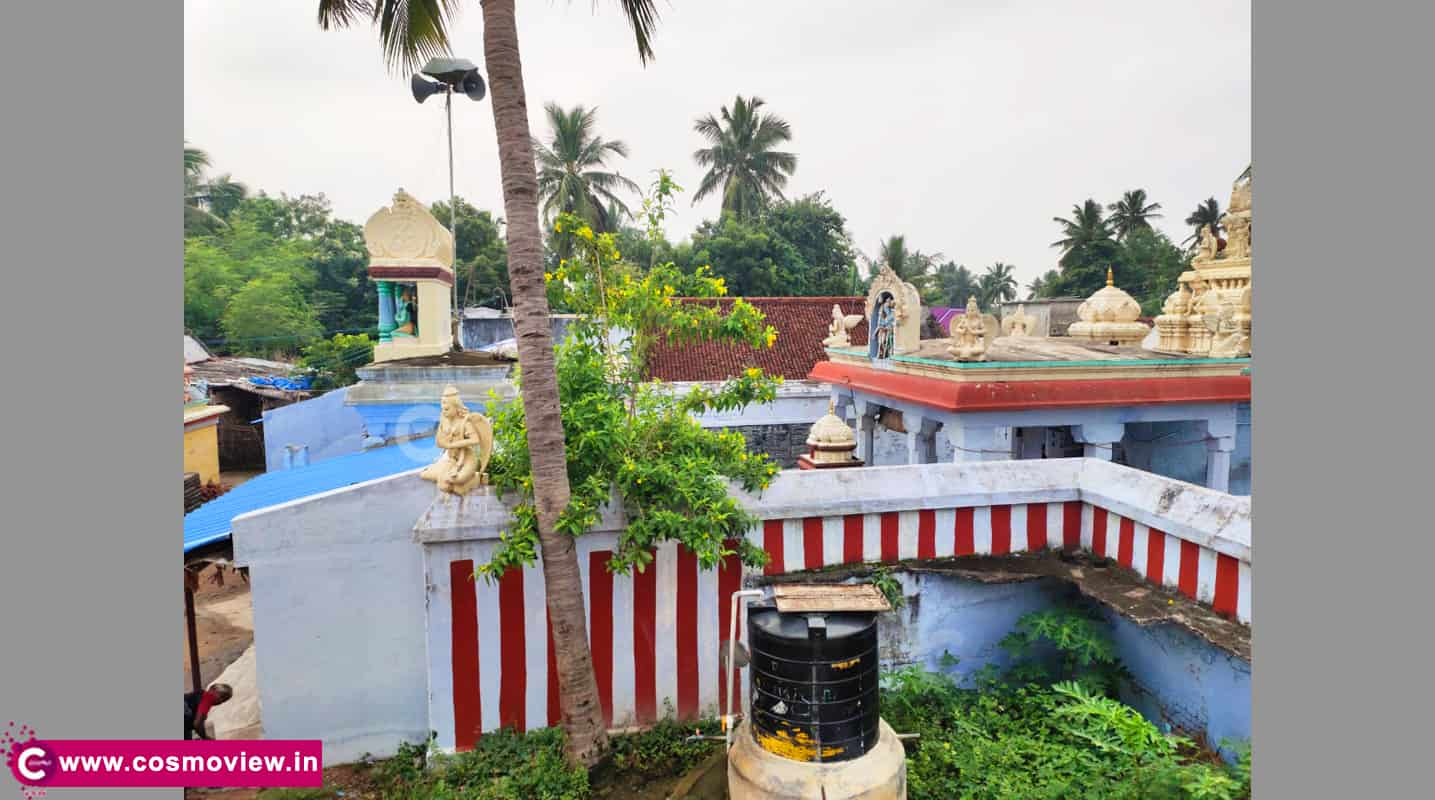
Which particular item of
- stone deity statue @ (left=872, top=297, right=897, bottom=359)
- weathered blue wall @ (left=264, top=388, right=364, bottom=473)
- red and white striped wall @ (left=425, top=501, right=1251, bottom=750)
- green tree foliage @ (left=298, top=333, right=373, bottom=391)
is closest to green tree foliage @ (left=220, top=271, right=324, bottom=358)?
green tree foliage @ (left=298, top=333, right=373, bottom=391)

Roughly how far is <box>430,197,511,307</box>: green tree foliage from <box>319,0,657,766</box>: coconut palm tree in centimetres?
2834

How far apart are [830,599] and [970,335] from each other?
538 cm

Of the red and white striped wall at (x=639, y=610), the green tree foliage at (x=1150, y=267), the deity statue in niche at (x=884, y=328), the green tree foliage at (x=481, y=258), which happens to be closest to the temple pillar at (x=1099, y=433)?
the deity statue in niche at (x=884, y=328)

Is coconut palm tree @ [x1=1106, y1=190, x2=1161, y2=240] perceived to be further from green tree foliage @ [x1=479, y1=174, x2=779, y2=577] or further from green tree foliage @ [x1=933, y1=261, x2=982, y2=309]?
green tree foliage @ [x1=479, y1=174, x2=779, y2=577]

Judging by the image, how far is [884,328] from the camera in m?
11.3

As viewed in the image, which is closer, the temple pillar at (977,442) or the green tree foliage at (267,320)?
the temple pillar at (977,442)

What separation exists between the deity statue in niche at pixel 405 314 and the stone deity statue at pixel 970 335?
10290 millimetres

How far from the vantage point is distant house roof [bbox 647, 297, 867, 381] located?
20.2 metres

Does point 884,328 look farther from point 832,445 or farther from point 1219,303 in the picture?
point 1219,303

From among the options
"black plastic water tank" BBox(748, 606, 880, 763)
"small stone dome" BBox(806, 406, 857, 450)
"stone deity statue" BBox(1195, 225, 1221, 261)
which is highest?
"stone deity statue" BBox(1195, 225, 1221, 261)

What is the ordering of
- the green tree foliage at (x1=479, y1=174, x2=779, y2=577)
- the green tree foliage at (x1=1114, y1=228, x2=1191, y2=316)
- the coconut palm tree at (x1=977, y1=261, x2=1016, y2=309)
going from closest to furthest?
the green tree foliage at (x1=479, y1=174, x2=779, y2=577)
the green tree foliage at (x1=1114, y1=228, x2=1191, y2=316)
the coconut palm tree at (x1=977, y1=261, x2=1016, y2=309)

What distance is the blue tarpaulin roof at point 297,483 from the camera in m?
7.82

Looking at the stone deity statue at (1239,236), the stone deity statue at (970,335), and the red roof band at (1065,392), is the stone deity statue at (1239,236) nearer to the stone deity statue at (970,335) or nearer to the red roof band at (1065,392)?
the red roof band at (1065,392)

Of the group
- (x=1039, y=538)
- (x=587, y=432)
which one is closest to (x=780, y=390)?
(x=1039, y=538)
